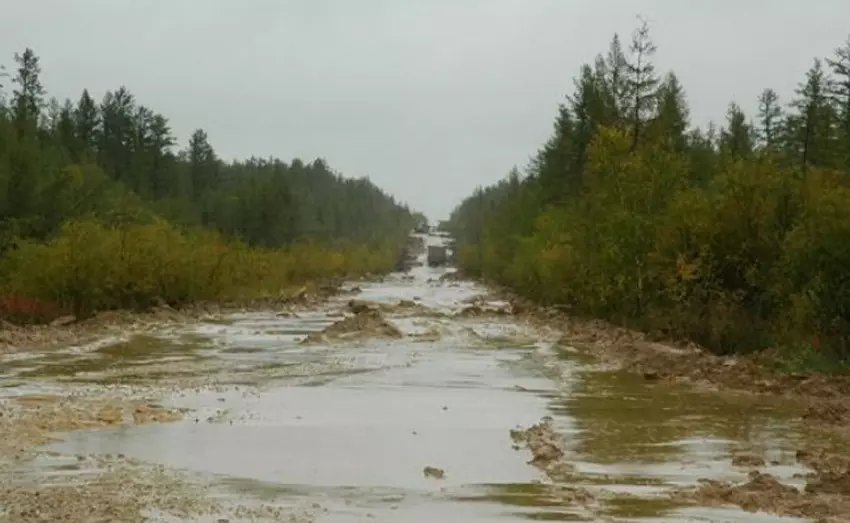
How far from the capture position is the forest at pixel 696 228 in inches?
930

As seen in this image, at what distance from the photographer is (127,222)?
169 feet

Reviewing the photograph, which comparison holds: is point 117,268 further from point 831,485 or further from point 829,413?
point 831,485

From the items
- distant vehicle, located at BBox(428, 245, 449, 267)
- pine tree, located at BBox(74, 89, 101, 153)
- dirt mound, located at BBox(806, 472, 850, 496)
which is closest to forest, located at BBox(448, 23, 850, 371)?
dirt mound, located at BBox(806, 472, 850, 496)

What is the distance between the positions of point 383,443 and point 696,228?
18338 mm

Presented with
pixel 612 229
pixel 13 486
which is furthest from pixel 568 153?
pixel 13 486

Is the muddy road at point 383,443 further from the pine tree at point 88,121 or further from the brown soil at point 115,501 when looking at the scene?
the pine tree at point 88,121

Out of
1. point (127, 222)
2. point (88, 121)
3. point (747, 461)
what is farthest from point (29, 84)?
point (747, 461)

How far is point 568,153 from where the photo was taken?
58.4 metres

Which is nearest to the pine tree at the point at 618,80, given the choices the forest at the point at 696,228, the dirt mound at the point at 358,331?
the forest at the point at 696,228

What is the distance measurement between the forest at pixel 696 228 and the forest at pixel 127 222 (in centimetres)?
1635

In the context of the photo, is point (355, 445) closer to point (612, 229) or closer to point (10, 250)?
point (612, 229)

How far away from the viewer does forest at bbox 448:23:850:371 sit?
23609mm

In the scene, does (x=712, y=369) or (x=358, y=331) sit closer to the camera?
(x=712, y=369)

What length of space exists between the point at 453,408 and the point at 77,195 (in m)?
44.9
